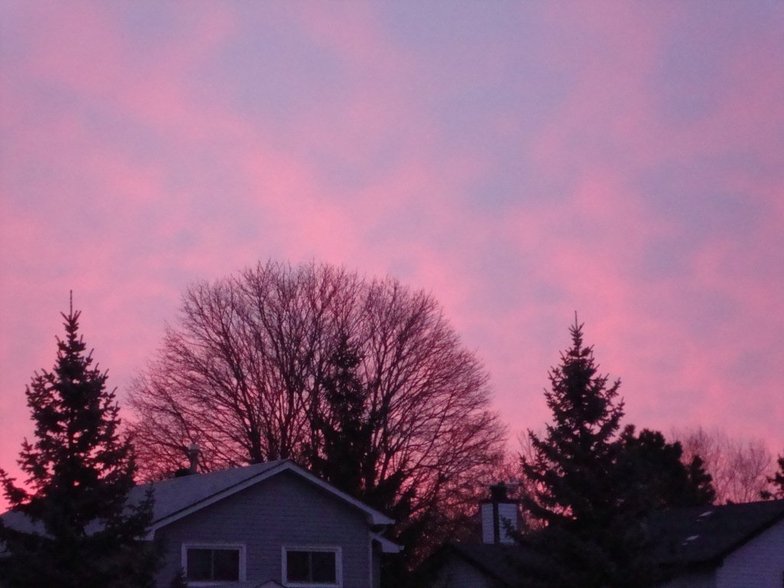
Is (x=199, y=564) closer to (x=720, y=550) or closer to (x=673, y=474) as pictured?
(x=720, y=550)

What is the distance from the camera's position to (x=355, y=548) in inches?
1298

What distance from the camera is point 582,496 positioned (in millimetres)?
26172

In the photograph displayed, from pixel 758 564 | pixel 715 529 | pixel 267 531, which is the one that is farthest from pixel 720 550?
pixel 267 531

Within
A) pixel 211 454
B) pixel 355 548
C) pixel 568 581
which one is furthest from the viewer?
pixel 211 454

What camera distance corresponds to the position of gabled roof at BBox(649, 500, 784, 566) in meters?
31.7

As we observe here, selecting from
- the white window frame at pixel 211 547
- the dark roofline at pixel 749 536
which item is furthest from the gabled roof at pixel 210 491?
the dark roofline at pixel 749 536

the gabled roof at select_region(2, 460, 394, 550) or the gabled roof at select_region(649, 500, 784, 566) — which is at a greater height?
the gabled roof at select_region(2, 460, 394, 550)

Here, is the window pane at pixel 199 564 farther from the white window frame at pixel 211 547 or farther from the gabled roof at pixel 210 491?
the gabled roof at pixel 210 491

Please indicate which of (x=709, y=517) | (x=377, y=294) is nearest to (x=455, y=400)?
(x=377, y=294)

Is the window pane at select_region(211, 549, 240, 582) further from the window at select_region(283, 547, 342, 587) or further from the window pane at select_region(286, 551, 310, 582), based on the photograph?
the window pane at select_region(286, 551, 310, 582)

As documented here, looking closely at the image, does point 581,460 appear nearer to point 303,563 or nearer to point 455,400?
point 303,563

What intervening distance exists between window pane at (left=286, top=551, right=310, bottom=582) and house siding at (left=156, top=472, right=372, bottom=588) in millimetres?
257

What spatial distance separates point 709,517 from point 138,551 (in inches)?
691

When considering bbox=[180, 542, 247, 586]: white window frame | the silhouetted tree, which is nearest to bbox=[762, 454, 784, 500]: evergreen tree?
the silhouetted tree
